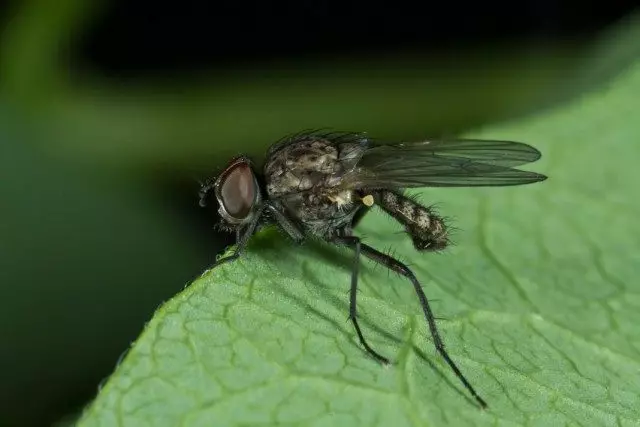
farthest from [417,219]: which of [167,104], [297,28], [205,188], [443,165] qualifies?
[297,28]

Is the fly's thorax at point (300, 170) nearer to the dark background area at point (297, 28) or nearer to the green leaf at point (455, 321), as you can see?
the green leaf at point (455, 321)

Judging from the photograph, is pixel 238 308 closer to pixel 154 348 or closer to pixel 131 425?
pixel 154 348

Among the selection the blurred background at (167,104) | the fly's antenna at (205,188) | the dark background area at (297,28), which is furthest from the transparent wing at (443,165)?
the dark background area at (297,28)

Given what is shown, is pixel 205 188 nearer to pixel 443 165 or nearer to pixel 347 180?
pixel 347 180

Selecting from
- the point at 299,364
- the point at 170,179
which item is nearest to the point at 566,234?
the point at 299,364

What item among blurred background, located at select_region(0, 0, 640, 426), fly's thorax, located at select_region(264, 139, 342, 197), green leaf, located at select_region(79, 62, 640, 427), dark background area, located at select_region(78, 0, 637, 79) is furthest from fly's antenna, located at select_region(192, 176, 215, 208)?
dark background area, located at select_region(78, 0, 637, 79)

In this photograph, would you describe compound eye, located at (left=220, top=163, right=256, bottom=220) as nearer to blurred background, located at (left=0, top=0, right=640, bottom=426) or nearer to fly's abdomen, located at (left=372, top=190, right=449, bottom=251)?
fly's abdomen, located at (left=372, top=190, right=449, bottom=251)
